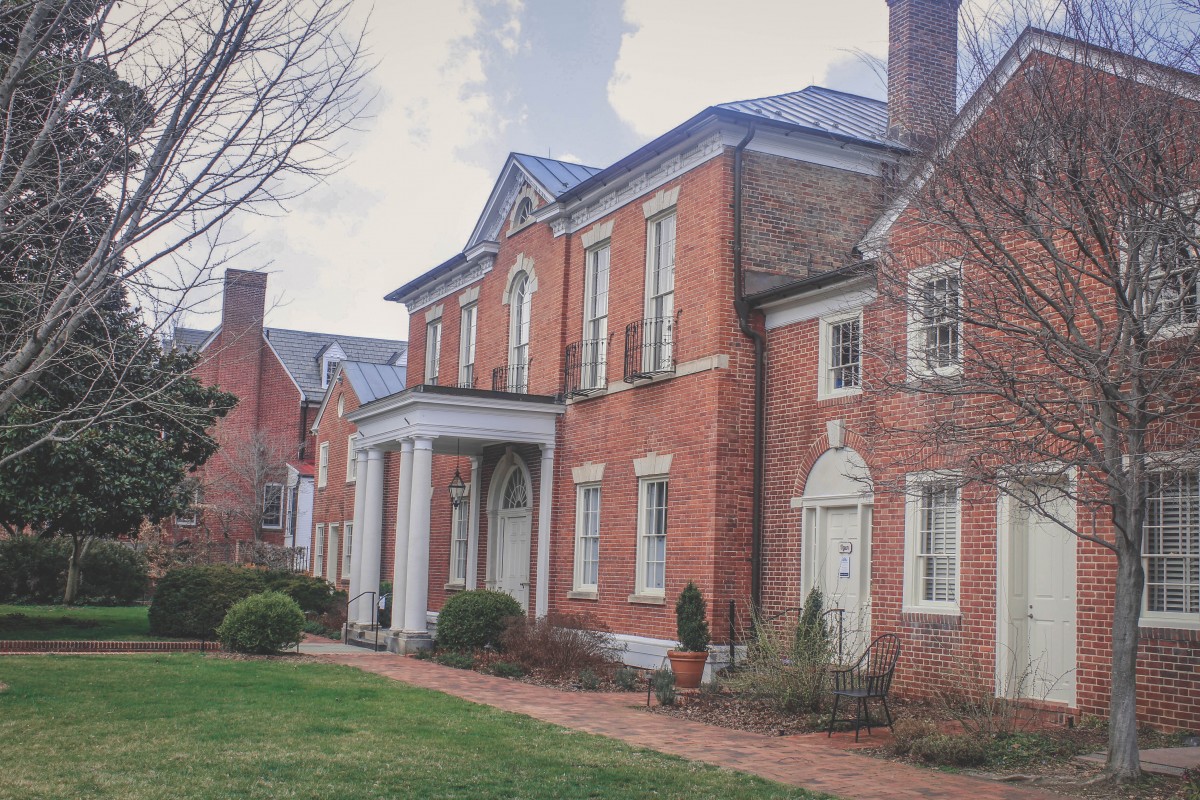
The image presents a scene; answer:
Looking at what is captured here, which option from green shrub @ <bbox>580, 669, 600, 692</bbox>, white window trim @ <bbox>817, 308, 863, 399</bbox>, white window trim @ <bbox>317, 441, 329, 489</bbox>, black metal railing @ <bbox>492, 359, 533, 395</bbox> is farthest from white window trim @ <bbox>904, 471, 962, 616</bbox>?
white window trim @ <bbox>317, 441, 329, 489</bbox>

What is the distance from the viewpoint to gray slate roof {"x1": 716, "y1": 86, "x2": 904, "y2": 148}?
1806cm

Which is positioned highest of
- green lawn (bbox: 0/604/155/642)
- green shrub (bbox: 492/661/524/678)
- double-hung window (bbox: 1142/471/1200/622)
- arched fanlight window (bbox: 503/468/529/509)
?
arched fanlight window (bbox: 503/468/529/509)

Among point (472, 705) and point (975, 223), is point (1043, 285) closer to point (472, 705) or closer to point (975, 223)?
point (975, 223)

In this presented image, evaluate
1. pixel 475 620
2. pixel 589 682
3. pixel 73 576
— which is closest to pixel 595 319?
pixel 475 620

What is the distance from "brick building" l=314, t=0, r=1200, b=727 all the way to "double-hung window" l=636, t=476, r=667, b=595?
0.15ft

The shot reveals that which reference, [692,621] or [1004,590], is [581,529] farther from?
[1004,590]

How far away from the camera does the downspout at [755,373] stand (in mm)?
17000

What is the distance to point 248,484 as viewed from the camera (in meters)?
43.8

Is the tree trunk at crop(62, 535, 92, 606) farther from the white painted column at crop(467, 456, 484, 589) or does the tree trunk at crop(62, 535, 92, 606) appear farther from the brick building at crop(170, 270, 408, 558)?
the white painted column at crop(467, 456, 484, 589)

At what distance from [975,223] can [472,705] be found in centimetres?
766

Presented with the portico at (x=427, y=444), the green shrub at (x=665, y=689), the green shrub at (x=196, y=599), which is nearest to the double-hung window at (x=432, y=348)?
the portico at (x=427, y=444)

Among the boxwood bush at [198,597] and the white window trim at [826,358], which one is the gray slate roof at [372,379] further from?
the white window trim at [826,358]

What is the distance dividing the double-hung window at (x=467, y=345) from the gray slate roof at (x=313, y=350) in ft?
63.8

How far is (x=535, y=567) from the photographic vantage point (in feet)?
71.7
